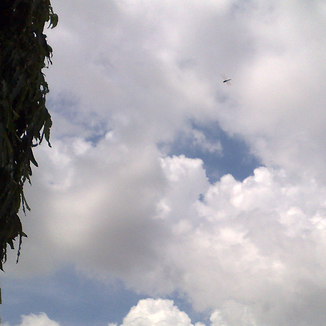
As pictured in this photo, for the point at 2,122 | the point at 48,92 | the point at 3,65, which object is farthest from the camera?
the point at 48,92

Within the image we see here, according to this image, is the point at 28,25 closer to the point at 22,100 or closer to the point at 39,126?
the point at 22,100

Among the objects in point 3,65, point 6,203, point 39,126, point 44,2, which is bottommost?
point 6,203

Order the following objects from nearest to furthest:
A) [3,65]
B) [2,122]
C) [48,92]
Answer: [2,122] → [3,65] → [48,92]

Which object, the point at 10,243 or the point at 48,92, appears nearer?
the point at 10,243

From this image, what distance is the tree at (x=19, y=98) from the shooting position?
6.27 metres

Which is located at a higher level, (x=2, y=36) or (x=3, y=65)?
(x=2, y=36)

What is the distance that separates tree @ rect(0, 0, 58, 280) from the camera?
6.27m

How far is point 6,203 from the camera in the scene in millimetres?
6211

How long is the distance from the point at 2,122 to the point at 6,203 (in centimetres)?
138

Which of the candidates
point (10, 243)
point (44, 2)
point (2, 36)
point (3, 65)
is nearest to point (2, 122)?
point (3, 65)

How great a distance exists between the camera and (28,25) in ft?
22.9

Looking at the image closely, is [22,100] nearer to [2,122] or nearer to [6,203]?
[2,122]

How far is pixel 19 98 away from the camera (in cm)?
667

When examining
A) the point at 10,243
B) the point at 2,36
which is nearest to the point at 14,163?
the point at 10,243
